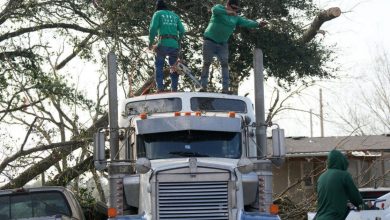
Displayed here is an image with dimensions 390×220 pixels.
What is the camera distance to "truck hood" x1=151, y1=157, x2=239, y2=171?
1169 cm

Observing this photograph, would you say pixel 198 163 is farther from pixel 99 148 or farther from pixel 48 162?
pixel 48 162

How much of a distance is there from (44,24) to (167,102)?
7626mm

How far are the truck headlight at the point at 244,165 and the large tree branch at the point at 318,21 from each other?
792 cm

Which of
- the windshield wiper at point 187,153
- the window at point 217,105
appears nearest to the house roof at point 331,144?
the window at point 217,105

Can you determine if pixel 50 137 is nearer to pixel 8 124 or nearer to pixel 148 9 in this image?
pixel 8 124

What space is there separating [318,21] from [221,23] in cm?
525

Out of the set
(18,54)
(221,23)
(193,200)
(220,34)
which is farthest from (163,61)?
(18,54)

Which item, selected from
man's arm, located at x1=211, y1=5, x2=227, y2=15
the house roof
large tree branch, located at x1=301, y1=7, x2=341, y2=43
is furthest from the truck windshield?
the house roof

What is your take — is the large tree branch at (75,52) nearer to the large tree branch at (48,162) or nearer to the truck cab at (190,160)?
the large tree branch at (48,162)

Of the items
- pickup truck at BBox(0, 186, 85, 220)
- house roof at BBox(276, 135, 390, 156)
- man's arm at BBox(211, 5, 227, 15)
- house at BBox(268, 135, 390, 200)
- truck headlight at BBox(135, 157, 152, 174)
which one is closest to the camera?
truck headlight at BBox(135, 157, 152, 174)

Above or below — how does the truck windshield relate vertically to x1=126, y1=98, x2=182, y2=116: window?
below

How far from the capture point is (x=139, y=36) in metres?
18.6

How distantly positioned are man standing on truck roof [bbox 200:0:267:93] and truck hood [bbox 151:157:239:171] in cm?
260

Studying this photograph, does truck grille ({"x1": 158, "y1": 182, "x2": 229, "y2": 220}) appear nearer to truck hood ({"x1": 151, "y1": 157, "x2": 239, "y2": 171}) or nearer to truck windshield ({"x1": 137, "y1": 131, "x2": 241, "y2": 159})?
truck hood ({"x1": 151, "y1": 157, "x2": 239, "y2": 171})
